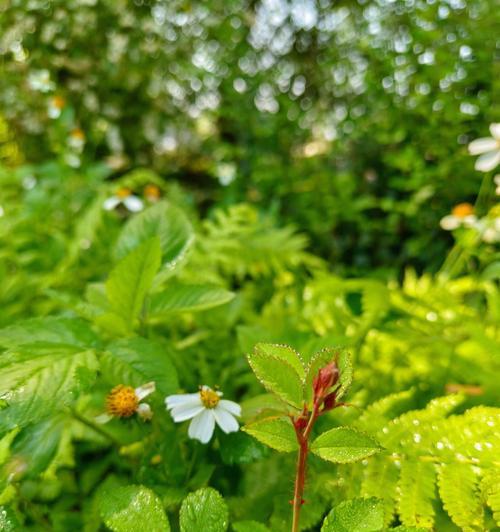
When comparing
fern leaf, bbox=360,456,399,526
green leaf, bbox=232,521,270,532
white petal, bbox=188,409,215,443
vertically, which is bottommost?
fern leaf, bbox=360,456,399,526

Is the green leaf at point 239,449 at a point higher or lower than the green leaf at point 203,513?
lower

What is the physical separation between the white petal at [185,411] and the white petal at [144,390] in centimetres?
5

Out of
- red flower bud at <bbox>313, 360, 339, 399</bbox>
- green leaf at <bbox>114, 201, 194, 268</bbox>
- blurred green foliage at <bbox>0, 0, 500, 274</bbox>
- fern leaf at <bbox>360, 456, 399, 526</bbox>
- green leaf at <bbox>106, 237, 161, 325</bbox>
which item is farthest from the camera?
blurred green foliage at <bbox>0, 0, 500, 274</bbox>

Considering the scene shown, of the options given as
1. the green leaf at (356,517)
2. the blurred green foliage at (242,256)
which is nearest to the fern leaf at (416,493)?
the blurred green foliage at (242,256)

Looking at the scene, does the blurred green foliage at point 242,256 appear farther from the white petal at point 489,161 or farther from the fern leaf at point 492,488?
the white petal at point 489,161

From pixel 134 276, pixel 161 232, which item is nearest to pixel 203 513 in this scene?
pixel 134 276

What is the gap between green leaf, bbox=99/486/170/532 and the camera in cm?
66

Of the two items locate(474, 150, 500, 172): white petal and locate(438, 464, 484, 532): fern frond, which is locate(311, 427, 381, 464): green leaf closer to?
locate(438, 464, 484, 532): fern frond

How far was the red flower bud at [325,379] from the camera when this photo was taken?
56cm

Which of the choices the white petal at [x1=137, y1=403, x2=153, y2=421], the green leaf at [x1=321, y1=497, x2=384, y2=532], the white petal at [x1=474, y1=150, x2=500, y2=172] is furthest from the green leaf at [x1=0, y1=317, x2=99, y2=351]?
the white petal at [x1=474, y1=150, x2=500, y2=172]

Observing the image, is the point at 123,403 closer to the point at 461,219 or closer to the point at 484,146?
the point at 484,146

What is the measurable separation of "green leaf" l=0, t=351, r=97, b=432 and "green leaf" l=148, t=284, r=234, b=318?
0.67 ft

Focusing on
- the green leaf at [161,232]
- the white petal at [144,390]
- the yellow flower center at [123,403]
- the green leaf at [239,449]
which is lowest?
the green leaf at [239,449]

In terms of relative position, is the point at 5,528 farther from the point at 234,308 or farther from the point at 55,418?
the point at 234,308
